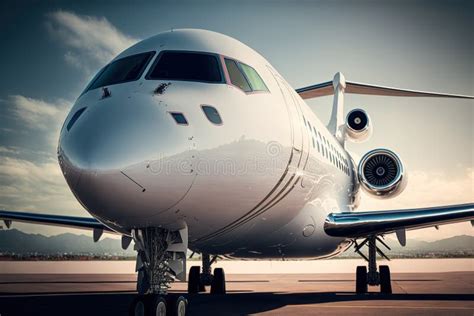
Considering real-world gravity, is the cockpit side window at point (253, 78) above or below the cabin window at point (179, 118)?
above

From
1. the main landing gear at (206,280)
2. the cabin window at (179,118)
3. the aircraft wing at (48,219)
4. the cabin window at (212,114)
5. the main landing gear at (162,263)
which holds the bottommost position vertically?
the main landing gear at (206,280)

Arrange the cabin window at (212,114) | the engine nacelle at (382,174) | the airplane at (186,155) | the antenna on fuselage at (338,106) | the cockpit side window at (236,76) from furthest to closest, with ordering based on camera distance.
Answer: the antenna on fuselage at (338,106) < the engine nacelle at (382,174) < the cockpit side window at (236,76) < the cabin window at (212,114) < the airplane at (186,155)

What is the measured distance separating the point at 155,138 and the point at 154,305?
76.6 inches

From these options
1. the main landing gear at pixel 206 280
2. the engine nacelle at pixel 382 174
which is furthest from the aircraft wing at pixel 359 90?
the main landing gear at pixel 206 280

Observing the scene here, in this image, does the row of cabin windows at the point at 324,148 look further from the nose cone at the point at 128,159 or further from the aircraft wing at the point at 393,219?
the nose cone at the point at 128,159

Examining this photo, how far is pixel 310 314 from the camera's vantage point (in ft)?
30.1

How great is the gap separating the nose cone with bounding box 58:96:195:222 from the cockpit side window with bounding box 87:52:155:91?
0.92 m

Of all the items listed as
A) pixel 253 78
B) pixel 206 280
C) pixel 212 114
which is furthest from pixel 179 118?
pixel 206 280

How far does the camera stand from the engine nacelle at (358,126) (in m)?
20.4

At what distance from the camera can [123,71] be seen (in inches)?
272

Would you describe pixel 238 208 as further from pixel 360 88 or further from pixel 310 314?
pixel 360 88

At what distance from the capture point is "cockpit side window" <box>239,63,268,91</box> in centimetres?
757

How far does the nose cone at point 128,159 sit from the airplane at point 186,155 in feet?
0.04

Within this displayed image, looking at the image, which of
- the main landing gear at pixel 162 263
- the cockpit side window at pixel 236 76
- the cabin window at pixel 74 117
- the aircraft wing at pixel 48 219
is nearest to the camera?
the cabin window at pixel 74 117
